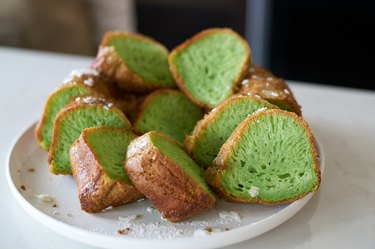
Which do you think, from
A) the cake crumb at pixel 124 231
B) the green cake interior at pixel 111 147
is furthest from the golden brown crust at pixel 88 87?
the cake crumb at pixel 124 231

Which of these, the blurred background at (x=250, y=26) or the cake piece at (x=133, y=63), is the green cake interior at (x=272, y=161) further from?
the blurred background at (x=250, y=26)

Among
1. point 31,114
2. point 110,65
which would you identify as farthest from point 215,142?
point 31,114

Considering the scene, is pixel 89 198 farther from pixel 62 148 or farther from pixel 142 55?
pixel 142 55

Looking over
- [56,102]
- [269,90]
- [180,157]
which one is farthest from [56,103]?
[269,90]

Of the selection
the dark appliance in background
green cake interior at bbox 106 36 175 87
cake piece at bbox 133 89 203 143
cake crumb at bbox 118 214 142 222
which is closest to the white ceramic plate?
cake crumb at bbox 118 214 142 222

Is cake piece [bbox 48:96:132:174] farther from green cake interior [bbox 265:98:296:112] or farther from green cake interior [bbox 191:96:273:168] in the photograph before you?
green cake interior [bbox 265:98:296:112]

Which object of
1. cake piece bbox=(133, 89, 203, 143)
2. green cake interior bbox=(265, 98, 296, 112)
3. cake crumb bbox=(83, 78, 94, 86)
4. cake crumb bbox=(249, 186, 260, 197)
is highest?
cake crumb bbox=(83, 78, 94, 86)

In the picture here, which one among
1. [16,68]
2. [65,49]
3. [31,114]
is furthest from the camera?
[65,49]
